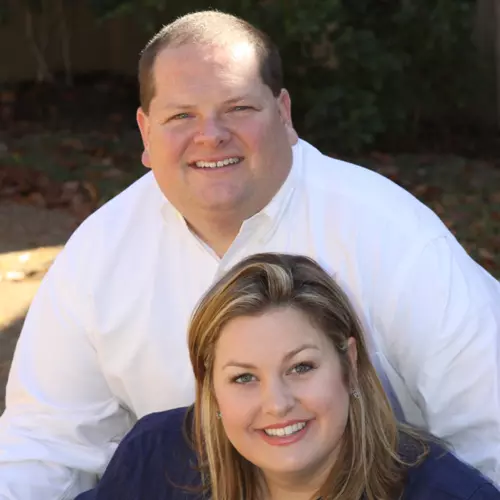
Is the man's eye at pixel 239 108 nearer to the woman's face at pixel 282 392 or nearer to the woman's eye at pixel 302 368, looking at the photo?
the woman's face at pixel 282 392

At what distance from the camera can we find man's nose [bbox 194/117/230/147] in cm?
232

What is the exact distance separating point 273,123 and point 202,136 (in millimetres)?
186

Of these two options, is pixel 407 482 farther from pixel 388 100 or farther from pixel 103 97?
pixel 103 97

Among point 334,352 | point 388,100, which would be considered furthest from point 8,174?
point 334,352

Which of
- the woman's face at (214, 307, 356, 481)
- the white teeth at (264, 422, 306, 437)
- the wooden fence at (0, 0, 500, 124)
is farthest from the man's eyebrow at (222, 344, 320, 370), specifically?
the wooden fence at (0, 0, 500, 124)

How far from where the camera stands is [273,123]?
2.40 meters

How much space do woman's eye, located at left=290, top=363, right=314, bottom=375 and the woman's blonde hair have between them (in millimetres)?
78

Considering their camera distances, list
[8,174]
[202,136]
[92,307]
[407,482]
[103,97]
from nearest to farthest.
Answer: [407,482]
[202,136]
[92,307]
[8,174]
[103,97]

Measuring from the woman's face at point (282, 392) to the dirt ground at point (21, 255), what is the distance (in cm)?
218

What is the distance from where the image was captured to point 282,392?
1.90 metres

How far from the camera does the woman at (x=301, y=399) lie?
1920 mm

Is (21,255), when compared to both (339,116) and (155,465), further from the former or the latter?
(155,465)

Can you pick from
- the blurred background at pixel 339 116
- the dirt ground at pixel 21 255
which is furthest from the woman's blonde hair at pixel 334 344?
the blurred background at pixel 339 116

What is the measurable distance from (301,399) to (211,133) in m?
0.71
